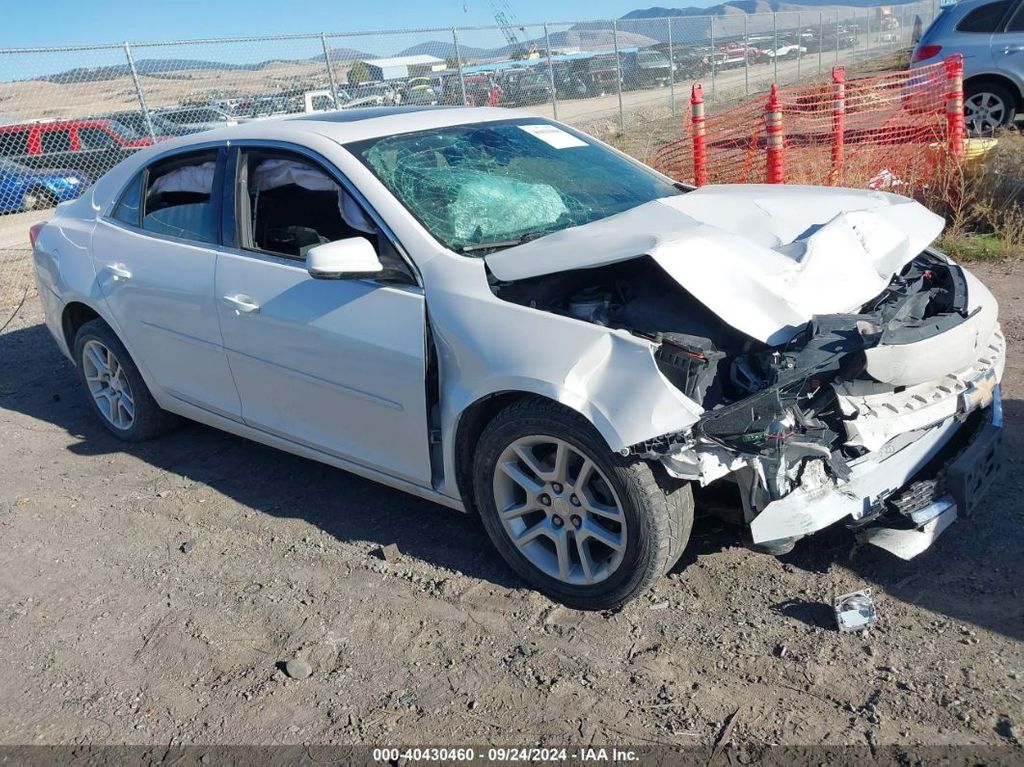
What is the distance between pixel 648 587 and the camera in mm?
3158

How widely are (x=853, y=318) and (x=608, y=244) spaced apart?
873 mm

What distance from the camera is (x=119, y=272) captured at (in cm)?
478

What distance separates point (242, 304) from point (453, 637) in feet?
5.82

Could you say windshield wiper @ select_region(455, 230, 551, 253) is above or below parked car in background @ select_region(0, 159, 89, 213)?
above

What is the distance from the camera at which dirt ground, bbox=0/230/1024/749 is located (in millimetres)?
2768

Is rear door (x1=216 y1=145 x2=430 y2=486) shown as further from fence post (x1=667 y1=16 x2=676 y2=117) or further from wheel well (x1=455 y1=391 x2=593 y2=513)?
fence post (x1=667 y1=16 x2=676 y2=117)

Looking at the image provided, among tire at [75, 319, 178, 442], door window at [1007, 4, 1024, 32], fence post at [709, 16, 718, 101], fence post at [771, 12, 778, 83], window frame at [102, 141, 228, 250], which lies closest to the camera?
window frame at [102, 141, 228, 250]

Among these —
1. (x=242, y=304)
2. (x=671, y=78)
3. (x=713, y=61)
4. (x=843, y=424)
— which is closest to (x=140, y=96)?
(x=242, y=304)

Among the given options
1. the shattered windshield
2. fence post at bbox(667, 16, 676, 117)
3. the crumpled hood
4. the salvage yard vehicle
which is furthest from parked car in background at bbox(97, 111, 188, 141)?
fence post at bbox(667, 16, 676, 117)

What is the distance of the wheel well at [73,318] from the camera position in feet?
17.3

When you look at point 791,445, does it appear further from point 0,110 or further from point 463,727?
point 0,110

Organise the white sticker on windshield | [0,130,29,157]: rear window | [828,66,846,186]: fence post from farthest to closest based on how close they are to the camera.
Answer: [0,130,29,157]: rear window
[828,66,846,186]: fence post
the white sticker on windshield

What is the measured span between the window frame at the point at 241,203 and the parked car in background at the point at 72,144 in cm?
933

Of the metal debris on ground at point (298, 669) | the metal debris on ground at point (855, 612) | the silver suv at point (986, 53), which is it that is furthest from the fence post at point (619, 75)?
the metal debris on ground at point (298, 669)
